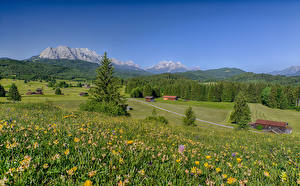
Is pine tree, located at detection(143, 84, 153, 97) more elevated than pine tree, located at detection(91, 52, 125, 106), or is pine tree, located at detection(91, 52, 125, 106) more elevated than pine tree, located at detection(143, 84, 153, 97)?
pine tree, located at detection(91, 52, 125, 106)

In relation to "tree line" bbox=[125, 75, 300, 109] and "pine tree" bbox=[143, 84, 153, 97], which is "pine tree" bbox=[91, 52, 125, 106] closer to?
"tree line" bbox=[125, 75, 300, 109]

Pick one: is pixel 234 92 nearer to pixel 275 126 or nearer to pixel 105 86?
pixel 275 126

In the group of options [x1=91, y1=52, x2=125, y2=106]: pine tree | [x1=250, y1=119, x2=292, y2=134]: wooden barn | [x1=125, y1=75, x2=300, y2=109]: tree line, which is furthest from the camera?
[x1=125, y1=75, x2=300, y2=109]: tree line

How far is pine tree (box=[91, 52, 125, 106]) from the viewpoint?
1282 inches

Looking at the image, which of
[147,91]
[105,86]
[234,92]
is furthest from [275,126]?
[147,91]

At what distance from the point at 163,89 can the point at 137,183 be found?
14845cm

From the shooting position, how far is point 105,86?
33188 millimetres

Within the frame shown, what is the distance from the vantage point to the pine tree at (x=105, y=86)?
32.6 metres

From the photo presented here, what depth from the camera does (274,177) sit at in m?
2.62

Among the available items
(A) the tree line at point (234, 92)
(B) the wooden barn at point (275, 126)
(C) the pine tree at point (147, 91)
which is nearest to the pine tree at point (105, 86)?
(B) the wooden barn at point (275, 126)

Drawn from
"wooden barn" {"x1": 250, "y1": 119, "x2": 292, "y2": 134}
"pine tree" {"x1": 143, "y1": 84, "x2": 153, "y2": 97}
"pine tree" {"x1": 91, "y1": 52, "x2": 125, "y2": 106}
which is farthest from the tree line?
"pine tree" {"x1": 91, "y1": 52, "x2": 125, "y2": 106}

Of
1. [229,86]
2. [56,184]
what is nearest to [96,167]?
[56,184]

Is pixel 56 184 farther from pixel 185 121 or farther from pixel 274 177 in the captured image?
pixel 185 121

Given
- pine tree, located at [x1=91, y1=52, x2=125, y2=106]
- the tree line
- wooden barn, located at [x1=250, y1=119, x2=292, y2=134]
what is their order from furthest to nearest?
1. the tree line
2. wooden barn, located at [x1=250, y1=119, x2=292, y2=134]
3. pine tree, located at [x1=91, y1=52, x2=125, y2=106]
